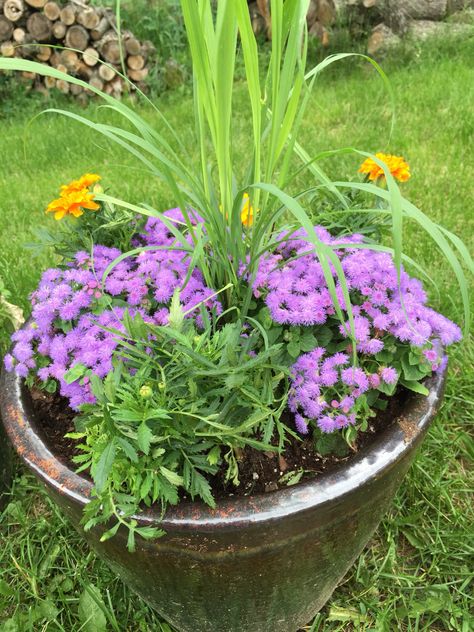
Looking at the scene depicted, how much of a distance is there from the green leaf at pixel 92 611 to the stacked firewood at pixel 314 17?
148 inches

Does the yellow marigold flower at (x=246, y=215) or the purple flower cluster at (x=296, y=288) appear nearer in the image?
the purple flower cluster at (x=296, y=288)

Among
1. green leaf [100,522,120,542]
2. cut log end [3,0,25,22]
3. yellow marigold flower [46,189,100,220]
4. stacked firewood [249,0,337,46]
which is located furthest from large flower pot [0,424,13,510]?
cut log end [3,0,25,22]

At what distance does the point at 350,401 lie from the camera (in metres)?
0.94

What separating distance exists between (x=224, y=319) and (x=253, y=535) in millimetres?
417

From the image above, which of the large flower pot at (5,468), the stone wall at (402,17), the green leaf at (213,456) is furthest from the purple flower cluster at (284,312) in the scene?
the stone wall at (402,17)

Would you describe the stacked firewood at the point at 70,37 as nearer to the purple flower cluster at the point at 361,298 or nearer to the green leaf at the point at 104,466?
the purple flower cluster at the point at 361,298

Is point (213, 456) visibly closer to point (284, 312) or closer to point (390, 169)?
point (284, 312)

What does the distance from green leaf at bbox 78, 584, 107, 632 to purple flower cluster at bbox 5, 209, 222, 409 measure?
0.54 metres

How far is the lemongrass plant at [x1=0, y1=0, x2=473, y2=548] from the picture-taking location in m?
0.83

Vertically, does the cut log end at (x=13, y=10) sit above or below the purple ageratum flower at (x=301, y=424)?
above

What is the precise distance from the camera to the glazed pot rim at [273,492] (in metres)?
0.84

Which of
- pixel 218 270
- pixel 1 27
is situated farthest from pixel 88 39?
pixel 218 270

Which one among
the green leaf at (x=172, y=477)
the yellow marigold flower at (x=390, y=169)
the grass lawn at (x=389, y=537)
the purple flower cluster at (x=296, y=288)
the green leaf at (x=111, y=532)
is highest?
the yellow marigold flower at (x=390, y=169)

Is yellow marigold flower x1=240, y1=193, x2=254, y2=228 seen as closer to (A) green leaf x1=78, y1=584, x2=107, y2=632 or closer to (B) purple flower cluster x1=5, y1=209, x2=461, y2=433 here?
(B) purple flower cluster x1=5, y1=209, x2=461, y2=433
